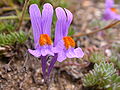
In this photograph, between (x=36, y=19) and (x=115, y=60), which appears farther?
(x=115, y=60)

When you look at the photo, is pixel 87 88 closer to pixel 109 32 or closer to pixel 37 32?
pixel 37 32

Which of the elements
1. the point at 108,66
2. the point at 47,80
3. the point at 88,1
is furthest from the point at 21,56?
the point at 88,1

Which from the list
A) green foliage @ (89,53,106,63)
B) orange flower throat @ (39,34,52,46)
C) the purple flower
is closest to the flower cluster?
orange flower throat @ (39,34,52,46)

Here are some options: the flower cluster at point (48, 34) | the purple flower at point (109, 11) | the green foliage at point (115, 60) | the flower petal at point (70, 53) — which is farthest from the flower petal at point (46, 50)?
the purple flower at point (109, 11)

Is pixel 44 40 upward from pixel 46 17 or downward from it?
downward

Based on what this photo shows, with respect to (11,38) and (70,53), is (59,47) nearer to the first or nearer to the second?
(70,53)

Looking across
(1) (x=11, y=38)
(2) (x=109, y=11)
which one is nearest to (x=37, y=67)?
(1) (x=11, y=38)

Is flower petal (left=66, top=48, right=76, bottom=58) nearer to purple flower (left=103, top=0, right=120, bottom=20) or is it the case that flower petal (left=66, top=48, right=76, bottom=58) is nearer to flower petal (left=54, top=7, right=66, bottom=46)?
flower petal (left=54, top=7, right=66, bottom=46)

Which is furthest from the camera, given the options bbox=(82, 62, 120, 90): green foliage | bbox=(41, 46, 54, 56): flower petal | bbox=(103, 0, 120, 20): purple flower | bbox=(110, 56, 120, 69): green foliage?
bbox=(103, 0, 120, 20): purple flower
